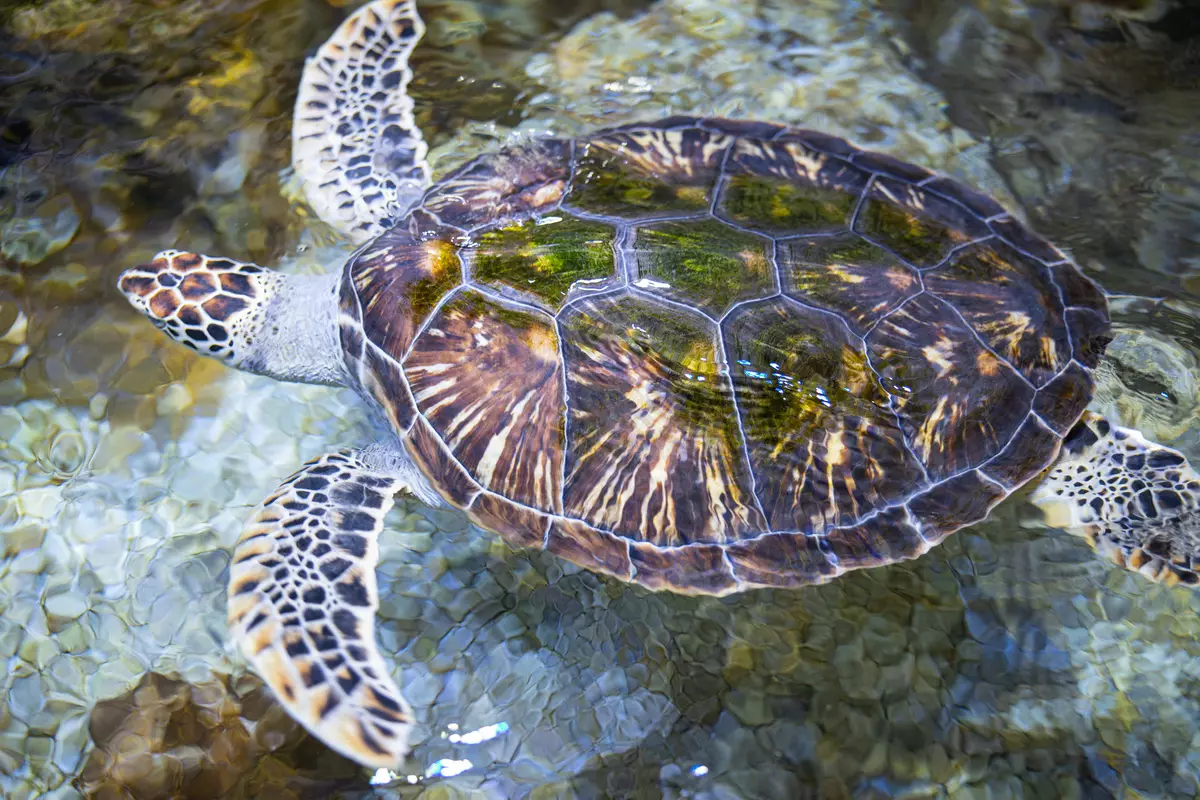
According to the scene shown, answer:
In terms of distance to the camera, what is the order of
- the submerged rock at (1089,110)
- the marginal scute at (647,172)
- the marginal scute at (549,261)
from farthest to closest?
the submerged rock at (1089,110) < the marginal scute at (647,172) < the marginal scute at (549,261)

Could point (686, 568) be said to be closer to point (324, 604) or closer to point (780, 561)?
point (780, 561)

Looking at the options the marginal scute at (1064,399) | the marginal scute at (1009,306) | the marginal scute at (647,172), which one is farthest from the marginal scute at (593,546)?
the marginal scute at (1064,399)

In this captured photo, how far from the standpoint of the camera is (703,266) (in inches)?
86.9

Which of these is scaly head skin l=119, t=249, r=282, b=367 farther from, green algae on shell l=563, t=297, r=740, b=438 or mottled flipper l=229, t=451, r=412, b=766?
green algae on shell l=563, t=297, r=740, b=438

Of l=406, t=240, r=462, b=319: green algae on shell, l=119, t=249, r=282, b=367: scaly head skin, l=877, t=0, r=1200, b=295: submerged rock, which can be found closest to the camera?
l=406, t=240, r=462, b=319: green algae on shell

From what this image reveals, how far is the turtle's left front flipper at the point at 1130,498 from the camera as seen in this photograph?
2.40 metres

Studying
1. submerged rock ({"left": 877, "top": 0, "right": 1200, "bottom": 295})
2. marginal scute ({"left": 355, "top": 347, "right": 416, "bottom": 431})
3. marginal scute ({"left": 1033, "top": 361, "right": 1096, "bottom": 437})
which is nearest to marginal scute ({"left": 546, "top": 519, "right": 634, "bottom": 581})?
marginal scute ({"left": 355, "top": 347, "right": 416, "bottom": 431})

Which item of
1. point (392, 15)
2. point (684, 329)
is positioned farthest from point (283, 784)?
point (392, 15)

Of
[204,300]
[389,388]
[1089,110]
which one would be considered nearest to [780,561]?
[389,388]

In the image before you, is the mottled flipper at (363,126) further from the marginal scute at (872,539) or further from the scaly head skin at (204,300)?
the marginal scute at (872,539)

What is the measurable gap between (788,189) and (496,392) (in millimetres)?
1203

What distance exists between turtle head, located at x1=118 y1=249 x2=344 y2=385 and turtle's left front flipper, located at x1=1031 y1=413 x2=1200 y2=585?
253 cm

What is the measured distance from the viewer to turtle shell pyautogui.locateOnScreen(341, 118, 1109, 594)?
217 cm

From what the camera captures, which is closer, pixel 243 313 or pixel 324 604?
pixel 324 604
